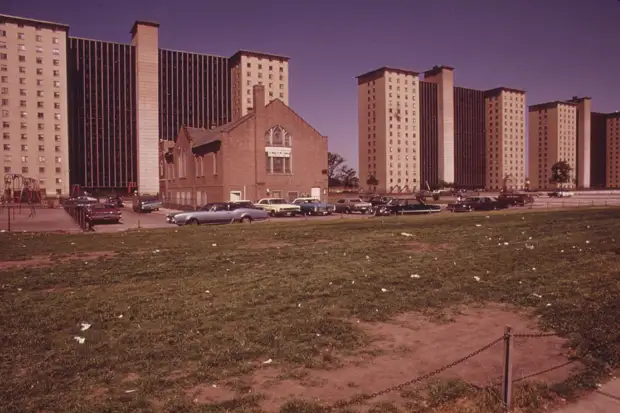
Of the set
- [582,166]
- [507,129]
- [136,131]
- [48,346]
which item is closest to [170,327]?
[48,346]

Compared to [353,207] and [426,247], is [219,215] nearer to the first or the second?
[426,247]

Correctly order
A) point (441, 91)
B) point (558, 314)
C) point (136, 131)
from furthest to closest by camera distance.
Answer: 1. point (441, 91)
2. point (136, 131)
3. point (558, 314)

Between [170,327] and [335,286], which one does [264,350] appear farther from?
[335,286]

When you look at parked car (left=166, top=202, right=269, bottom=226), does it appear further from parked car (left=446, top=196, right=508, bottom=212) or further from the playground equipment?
the playground equipment

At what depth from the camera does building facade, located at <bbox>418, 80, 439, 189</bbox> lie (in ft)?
550

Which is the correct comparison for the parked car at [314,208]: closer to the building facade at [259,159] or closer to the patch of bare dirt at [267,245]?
the building facade at [259,159]

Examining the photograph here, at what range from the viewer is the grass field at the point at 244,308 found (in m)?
5.72

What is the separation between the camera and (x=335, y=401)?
214 inches

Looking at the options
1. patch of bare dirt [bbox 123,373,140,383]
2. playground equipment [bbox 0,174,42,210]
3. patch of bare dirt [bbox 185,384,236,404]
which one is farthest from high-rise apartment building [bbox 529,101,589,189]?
patch of bare dirt [bbox 123,373,140,383]

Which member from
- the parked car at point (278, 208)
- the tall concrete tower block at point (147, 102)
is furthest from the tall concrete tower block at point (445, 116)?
the parked car at point (278, 208)

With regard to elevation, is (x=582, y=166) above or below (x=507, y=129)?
below

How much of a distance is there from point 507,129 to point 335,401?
198 meters

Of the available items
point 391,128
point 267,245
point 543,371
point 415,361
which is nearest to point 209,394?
point 415,361

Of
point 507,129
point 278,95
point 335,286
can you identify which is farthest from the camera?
point 507,129
